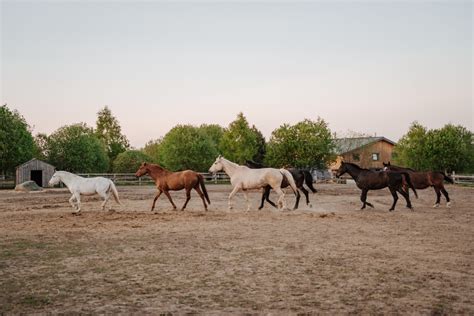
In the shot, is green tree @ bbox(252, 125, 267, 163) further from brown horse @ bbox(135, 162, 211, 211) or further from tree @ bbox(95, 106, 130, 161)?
brown horse @ bbox(135, 162, 211, 211)

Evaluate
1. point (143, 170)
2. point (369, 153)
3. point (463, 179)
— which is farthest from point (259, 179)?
point (369, 153)

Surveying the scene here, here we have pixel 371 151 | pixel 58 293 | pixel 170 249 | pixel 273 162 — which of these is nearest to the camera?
pixel 58 293

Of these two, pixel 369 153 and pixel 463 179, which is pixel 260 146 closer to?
pixel 369 153

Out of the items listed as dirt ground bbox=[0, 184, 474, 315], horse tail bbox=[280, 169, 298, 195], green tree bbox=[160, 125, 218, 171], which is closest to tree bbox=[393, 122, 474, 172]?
green tree bbox=[160, 125, 218, 171]

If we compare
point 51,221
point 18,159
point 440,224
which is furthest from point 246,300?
point 18,159

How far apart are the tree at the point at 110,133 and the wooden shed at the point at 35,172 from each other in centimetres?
3459

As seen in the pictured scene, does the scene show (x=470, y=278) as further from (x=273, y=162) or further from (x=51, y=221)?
(x=273, y=162)

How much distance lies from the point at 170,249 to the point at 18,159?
41.9 metres

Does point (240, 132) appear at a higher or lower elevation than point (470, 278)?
higher

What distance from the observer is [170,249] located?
8102 mm

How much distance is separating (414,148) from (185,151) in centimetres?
3124

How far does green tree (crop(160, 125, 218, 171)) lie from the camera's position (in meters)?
59.9

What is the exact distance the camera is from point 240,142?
62500mm

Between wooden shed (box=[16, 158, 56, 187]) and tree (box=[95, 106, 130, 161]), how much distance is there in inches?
1362
